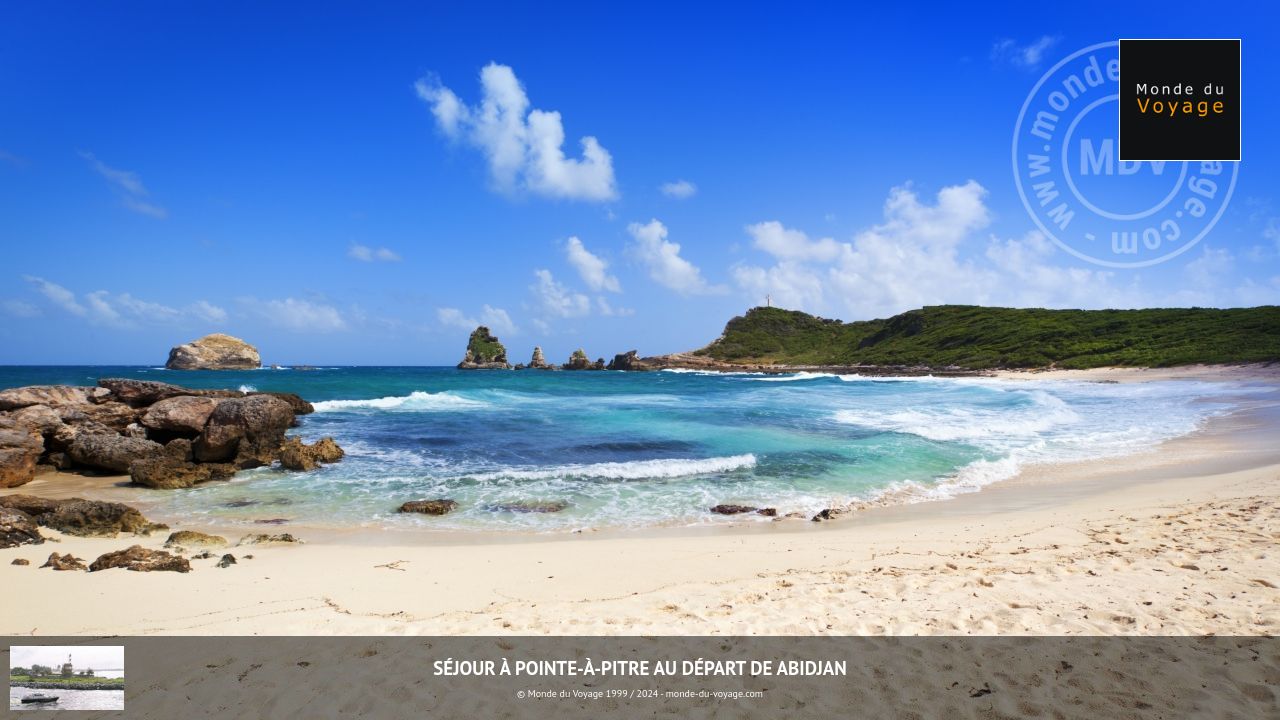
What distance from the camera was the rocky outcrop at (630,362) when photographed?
10150 cm

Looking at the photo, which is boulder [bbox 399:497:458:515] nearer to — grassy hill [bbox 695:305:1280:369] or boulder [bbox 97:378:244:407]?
boulder [bbox 97:378:244:407]

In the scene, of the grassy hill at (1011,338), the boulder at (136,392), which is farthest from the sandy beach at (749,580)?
the grassy hill at (1011,338)

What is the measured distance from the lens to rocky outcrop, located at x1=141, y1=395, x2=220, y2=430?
13.9 metres

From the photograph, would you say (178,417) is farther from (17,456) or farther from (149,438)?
(17,456)

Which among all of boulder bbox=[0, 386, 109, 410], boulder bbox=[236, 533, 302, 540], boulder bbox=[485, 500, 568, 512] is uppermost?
boulder bbox=[0, 386, 109, 410]

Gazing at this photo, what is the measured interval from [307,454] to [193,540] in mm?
6339

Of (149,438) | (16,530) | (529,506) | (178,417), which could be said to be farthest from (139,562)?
(149,438)

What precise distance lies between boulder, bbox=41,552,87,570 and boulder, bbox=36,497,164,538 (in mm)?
1565

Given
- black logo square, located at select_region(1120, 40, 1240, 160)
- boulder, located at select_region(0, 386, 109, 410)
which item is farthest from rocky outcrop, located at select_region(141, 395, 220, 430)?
black logo square, located at select_region(1120, 40, 1240, 160)

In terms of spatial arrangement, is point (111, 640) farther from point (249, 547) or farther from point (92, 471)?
point (92, 471)

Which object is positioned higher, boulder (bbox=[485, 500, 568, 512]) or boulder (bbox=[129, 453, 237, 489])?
boulder (bbox=[129, 453, 237, 489])

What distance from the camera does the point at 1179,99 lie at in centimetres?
1163

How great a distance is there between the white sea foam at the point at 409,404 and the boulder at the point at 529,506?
18216mm

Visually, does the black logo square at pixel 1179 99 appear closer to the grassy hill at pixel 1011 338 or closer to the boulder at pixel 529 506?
the boulder at pixel 529 506
